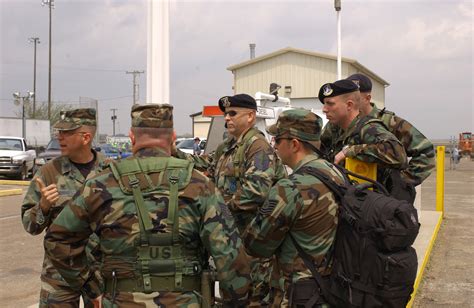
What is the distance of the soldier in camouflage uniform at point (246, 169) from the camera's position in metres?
3.67

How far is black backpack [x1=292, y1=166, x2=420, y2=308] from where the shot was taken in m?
2.39

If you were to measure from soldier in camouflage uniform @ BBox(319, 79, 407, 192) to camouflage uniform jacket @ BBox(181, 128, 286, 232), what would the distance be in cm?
55

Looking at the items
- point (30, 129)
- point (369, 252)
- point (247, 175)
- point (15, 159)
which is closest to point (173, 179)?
point (369, 252)

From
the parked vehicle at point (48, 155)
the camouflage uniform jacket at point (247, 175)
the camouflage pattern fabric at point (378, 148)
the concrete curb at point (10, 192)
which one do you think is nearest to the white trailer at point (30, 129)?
the parked vehicle at point (48, 155)

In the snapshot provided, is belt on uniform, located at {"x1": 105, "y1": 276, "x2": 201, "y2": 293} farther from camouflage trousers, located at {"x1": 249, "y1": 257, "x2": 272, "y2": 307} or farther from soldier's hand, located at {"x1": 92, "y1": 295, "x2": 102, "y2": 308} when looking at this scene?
camouflage trousers, located at {"x1": 249, "y1": 257, "x2": 272, "y2": 307}

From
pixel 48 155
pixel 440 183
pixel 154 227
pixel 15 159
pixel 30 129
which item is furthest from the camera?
pixel 30 129

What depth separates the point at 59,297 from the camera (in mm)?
3332

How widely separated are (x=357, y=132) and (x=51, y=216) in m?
2.03

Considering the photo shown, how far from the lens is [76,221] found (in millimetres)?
2412

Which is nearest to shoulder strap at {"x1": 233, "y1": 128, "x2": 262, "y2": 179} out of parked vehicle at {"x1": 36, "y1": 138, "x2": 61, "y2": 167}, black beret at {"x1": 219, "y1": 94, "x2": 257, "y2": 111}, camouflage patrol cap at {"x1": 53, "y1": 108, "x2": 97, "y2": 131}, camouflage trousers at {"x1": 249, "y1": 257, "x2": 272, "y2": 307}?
black beret at {"x1": 219, "y1": 94, "x2": 257, "y2": 111}

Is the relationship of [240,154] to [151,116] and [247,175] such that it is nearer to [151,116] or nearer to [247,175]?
[247,175]

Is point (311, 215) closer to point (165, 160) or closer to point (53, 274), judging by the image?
point (165, 160)

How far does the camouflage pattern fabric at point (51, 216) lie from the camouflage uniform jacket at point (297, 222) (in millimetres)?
1138

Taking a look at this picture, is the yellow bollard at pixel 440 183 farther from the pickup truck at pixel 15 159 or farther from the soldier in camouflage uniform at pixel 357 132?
the pickup truck at pixel 15 159
